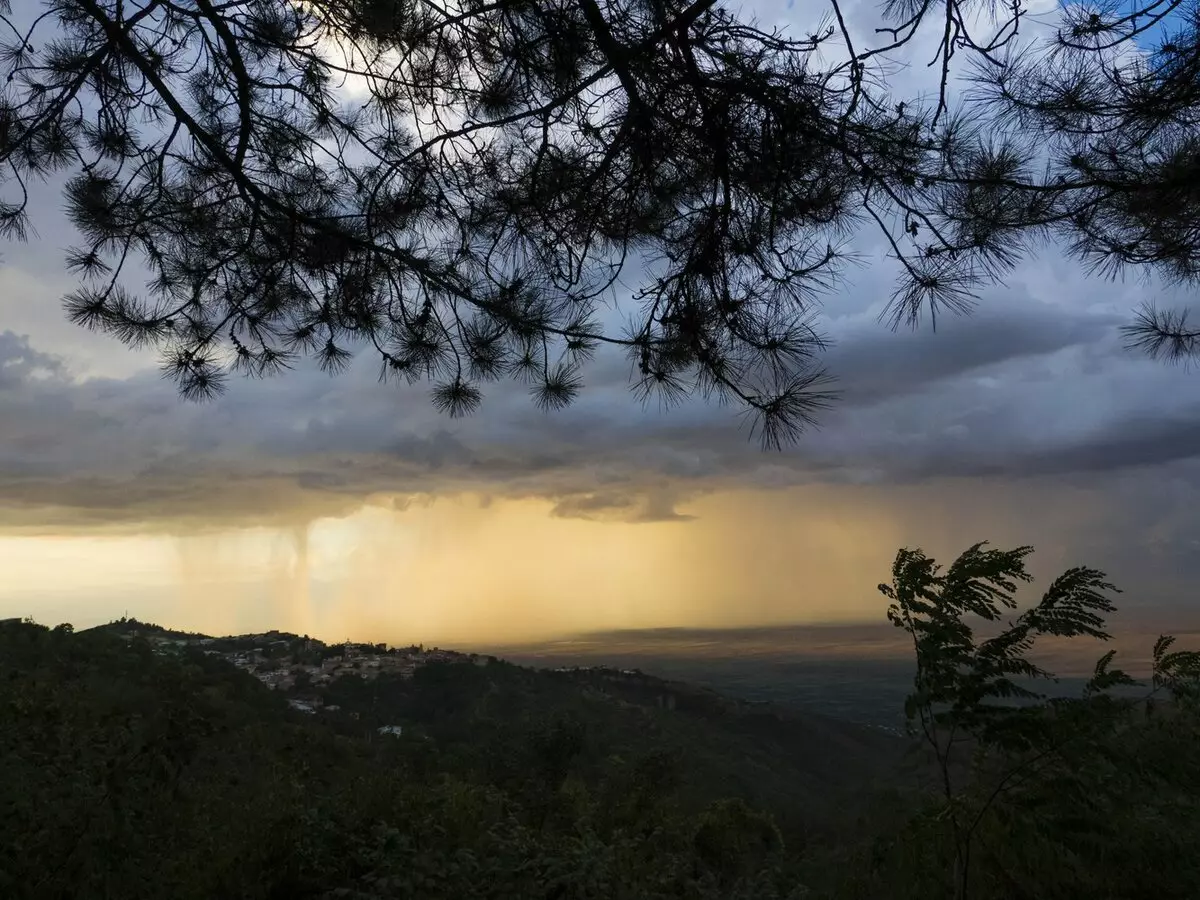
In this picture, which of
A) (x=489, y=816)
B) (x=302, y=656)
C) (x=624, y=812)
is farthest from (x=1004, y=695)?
(x=302, y=656)

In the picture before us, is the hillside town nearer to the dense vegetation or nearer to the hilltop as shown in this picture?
the hilltop

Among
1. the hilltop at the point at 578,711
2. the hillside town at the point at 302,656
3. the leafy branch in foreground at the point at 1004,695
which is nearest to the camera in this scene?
the leafy branch in foreground at the point at 1004,695

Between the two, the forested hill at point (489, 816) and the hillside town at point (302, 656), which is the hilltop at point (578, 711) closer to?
the hillside town at point (302, 656)

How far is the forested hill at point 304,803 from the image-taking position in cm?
418

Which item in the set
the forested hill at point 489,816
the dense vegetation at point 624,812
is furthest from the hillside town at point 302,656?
the dense vegetation at point 624,812

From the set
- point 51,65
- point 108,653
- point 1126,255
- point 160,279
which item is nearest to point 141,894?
point 160,279

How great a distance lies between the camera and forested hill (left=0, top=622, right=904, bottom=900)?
4.18 metres

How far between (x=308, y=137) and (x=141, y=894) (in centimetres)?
486

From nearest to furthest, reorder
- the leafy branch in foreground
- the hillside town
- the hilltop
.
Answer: the leafy branch in foreground < the hilltop < the hillside town

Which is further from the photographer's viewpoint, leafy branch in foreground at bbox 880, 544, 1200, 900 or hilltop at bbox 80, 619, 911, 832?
hilltop at bbox 80, 619, 911, 832

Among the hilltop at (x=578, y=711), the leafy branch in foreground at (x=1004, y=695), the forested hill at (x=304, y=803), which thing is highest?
the leafy branch in foreground at (x=1004, y=695)

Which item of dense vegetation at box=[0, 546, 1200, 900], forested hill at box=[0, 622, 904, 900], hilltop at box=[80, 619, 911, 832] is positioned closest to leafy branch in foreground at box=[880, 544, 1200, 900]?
dense vegetation at box=[0, 546, 1200, 900]

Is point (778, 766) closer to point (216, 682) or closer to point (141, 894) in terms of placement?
point (216, 682)

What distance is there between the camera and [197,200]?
21.0ft
